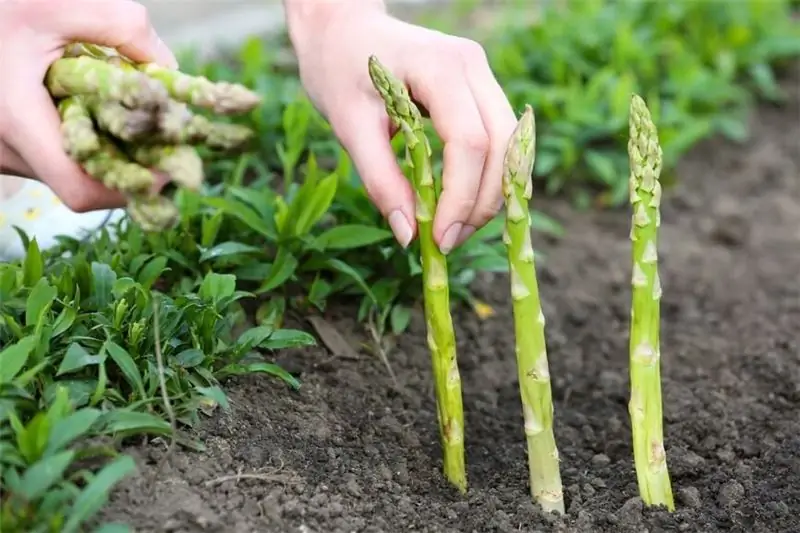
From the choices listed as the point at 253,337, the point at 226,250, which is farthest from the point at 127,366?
the point at 226,250

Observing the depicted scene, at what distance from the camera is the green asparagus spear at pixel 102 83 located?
58.9 inches

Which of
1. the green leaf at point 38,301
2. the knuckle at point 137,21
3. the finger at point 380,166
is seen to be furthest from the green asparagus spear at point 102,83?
the finger at point 380,166

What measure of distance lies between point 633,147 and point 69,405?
1034 millimetres

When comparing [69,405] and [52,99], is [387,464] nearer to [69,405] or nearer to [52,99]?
[69,405]

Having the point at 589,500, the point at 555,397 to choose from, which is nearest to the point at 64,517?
the point at 589,500

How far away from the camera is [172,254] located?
2.19m

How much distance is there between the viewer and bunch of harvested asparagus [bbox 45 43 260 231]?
1502 mm

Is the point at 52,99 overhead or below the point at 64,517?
overhead

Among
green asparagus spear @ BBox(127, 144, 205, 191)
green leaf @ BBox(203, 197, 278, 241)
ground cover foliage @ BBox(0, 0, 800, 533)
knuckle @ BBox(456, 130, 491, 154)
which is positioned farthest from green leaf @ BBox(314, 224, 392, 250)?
green asparagus spear @ BBox(127, 144, 205, 191)

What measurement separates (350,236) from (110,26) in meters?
0.78

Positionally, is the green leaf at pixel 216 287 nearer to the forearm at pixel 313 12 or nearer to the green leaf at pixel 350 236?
the green leaf at pixel 350 236

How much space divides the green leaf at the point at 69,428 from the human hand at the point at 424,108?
0.62m

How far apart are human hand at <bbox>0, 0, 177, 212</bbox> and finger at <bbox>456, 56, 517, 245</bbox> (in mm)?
574

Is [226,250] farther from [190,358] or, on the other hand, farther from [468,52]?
[468,52]
